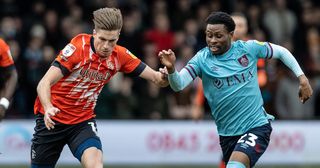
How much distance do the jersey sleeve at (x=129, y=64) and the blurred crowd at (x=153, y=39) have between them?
5690 mm

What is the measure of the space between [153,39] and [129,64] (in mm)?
8044

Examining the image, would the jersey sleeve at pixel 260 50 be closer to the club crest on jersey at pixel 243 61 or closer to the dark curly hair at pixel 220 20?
the club crest on jersey at pixel 243 61

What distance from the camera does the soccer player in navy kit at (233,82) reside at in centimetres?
901

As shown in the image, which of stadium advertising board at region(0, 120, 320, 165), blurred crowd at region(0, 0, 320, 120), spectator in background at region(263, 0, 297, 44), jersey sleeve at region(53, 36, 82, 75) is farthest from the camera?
spectator in background at region(263, 0, 297, 44)

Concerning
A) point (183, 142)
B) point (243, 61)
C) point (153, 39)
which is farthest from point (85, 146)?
point (153, 39)

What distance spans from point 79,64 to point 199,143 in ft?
24.1

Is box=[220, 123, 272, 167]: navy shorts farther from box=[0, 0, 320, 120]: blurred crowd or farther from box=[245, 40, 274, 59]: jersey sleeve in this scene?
box=[0, 0, 320, 120]: blurred crowd

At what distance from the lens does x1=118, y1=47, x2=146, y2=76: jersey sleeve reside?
935 centimetres

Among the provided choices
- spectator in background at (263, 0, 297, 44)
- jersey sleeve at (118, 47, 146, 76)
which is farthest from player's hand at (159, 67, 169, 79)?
spectator in background at (263, 0, 297, 44)

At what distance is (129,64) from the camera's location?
30.9ft

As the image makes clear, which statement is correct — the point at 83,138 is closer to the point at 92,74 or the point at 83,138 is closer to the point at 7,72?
the point at 92,74

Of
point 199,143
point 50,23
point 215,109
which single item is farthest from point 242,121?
point 50,23

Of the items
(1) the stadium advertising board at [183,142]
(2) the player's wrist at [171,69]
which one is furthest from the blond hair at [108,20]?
(1) the stadium advertising board at [183,142]

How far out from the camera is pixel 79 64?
907 cm
